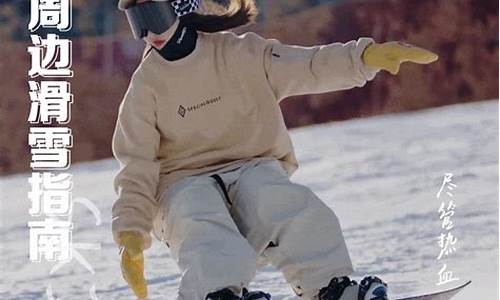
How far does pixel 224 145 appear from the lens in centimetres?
187

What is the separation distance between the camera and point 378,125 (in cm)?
358

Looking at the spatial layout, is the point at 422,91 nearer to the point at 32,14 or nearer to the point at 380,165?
the point at 380,165

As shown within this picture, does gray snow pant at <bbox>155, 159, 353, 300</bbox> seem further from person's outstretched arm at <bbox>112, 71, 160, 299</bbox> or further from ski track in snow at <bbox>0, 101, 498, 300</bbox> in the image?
ski track in snow at <bbox>0, 101, 498, 300</bbox>

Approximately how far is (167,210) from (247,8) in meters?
0.31

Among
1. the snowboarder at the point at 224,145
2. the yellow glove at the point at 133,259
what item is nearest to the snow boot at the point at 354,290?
the snowboarder at the point at 224,145

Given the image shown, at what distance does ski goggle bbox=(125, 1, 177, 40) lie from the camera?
73.4 inches

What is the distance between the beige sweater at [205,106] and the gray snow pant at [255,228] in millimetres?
44

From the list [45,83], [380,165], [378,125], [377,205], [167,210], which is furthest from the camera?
Result: [378,125]

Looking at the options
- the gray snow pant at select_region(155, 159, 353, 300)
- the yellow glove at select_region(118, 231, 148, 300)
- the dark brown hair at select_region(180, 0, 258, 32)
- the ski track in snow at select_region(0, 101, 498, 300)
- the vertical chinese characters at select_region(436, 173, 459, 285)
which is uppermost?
the dark brown hair at select_region(180, 0, 258, 32)

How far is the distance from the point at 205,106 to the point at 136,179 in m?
0.13

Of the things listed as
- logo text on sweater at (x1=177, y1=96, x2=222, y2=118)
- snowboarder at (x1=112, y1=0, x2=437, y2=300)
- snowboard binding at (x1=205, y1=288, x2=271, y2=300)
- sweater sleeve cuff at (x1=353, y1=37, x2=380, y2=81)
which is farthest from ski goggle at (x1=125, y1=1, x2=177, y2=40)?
snowboard binding at (x1=205, y1=288, x2=271, y2=300)

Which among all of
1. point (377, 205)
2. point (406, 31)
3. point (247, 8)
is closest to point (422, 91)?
point (406, 31)

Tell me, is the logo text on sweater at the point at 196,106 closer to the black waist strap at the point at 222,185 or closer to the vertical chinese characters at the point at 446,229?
the black waist strap at the point at 222,185

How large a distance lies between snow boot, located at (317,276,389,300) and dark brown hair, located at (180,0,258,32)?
1.23ft
